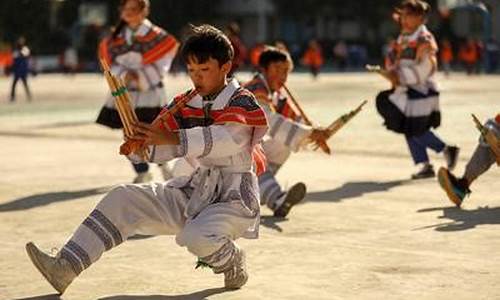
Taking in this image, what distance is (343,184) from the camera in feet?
35.5

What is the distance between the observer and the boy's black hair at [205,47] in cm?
601

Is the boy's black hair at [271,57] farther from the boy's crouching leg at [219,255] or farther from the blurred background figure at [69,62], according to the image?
the blurred background figure at [69,62]

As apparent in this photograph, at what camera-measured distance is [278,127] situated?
356 inches

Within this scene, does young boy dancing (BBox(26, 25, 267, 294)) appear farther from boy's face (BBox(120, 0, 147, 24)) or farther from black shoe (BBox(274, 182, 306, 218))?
boy's face (BBox(120, 0, 147, 24))

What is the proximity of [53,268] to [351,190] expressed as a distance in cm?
484

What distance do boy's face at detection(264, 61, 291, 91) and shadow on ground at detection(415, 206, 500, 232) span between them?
56.0 inches

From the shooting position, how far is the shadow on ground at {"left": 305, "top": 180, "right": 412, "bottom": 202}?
991 centimetres

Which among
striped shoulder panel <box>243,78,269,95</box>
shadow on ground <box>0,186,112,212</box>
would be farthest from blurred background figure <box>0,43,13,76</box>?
striped shoulder panel <box>243,78,269,95</box>

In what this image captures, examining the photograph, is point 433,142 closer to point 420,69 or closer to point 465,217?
point 420,69

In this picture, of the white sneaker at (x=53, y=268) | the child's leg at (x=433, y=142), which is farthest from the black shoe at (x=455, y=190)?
the white sneaker at (x=53, y=268)

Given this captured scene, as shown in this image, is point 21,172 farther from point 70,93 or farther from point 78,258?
point 70,93

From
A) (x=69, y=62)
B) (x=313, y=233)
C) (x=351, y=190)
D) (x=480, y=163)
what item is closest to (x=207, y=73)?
(x=313, y=233)

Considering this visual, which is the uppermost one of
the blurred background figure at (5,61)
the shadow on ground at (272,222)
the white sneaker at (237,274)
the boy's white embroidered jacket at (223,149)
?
the boy's white embroidered jacket at (223,149)

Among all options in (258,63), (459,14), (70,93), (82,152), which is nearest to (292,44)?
(459,14)
